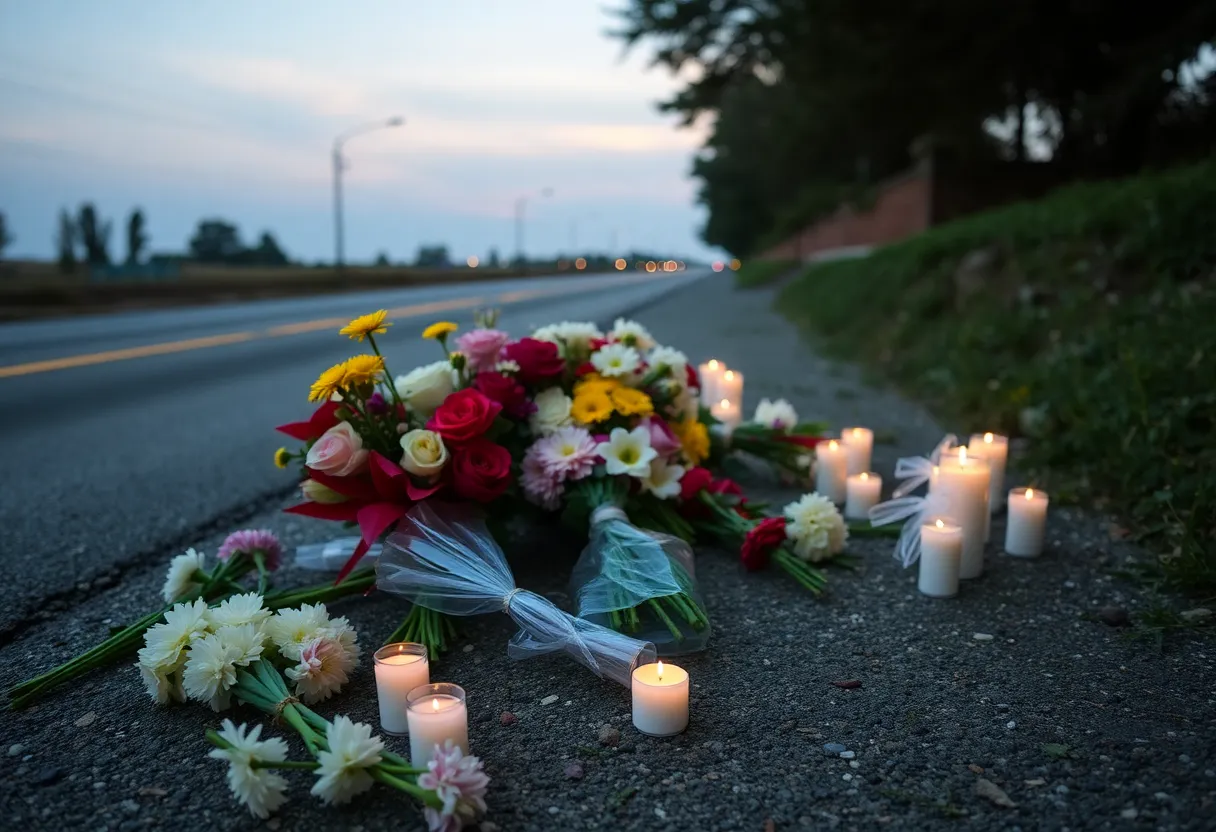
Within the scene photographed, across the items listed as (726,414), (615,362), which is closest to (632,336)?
(615,362)

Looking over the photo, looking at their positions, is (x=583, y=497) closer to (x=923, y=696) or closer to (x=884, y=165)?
(x=923, y=696)

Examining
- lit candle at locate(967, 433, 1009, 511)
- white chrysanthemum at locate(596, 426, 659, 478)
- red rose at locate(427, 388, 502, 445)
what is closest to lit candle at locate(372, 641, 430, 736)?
red rose at locate(427, 388, 502, 445)

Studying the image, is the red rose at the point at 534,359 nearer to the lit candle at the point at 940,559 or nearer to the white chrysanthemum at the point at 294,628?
the white chrysanthemum at the point at 294,628

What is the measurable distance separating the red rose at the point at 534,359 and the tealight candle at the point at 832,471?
1.38m

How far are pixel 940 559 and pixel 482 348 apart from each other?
1.62 metres

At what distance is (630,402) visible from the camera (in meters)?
3.02

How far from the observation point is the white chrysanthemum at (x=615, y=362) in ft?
10.2

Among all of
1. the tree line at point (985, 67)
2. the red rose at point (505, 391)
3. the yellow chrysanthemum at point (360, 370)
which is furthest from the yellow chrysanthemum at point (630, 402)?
the tree line at point (985, 67)

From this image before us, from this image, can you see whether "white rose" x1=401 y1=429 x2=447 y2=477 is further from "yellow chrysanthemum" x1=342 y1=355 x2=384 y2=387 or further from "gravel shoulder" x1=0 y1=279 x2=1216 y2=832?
"gravel shoulder" x1=0 y1=279 x2=1216 y2=832

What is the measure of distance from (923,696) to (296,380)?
718 cm

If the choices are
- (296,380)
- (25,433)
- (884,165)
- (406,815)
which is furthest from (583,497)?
(884,165)

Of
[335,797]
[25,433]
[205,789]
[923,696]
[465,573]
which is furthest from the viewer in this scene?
[25,433]

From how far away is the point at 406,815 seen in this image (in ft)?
5.55

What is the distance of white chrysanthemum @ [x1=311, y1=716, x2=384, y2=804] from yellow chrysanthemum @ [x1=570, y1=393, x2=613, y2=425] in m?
1.44
